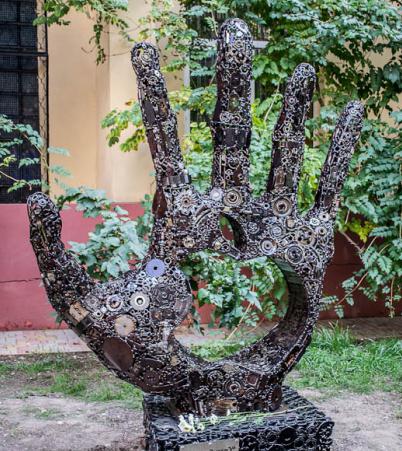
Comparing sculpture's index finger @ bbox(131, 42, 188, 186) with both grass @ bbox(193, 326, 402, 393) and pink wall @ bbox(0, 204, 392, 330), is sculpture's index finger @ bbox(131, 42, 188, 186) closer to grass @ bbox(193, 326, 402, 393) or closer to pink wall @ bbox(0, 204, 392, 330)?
grass @ bbox(193, 326, 402, 393)

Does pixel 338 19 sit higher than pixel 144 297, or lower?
higher

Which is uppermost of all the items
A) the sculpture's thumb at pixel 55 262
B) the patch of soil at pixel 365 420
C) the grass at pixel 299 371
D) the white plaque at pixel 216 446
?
the sculpture's thumb at pixel 55 262

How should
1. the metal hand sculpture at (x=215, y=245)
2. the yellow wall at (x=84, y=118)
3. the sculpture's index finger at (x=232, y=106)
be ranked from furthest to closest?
the yellow wall at (x=84, y=118) → the sculpture's index finger at (x=232, y=106) → the metal hand sculpture at (x=215, y=245)

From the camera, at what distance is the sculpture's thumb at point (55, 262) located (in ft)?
10.5

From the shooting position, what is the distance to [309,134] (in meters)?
6.84

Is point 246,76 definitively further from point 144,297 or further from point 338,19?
point 338,19

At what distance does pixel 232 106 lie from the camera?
11.6 ft

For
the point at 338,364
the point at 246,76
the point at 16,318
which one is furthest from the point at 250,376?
the point at 16,318

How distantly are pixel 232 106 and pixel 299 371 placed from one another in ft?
9.80

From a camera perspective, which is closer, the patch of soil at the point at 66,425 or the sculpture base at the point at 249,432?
the sculpture base at the point at 249,432

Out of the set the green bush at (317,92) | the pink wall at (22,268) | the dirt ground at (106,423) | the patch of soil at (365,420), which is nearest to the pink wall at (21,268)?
the pink wall at (22,268)

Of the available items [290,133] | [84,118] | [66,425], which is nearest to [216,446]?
[66,425]

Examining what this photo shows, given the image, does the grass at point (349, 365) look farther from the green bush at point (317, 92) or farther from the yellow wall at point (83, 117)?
the yellow wall at point (83, 117)

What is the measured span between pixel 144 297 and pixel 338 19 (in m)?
4.24
